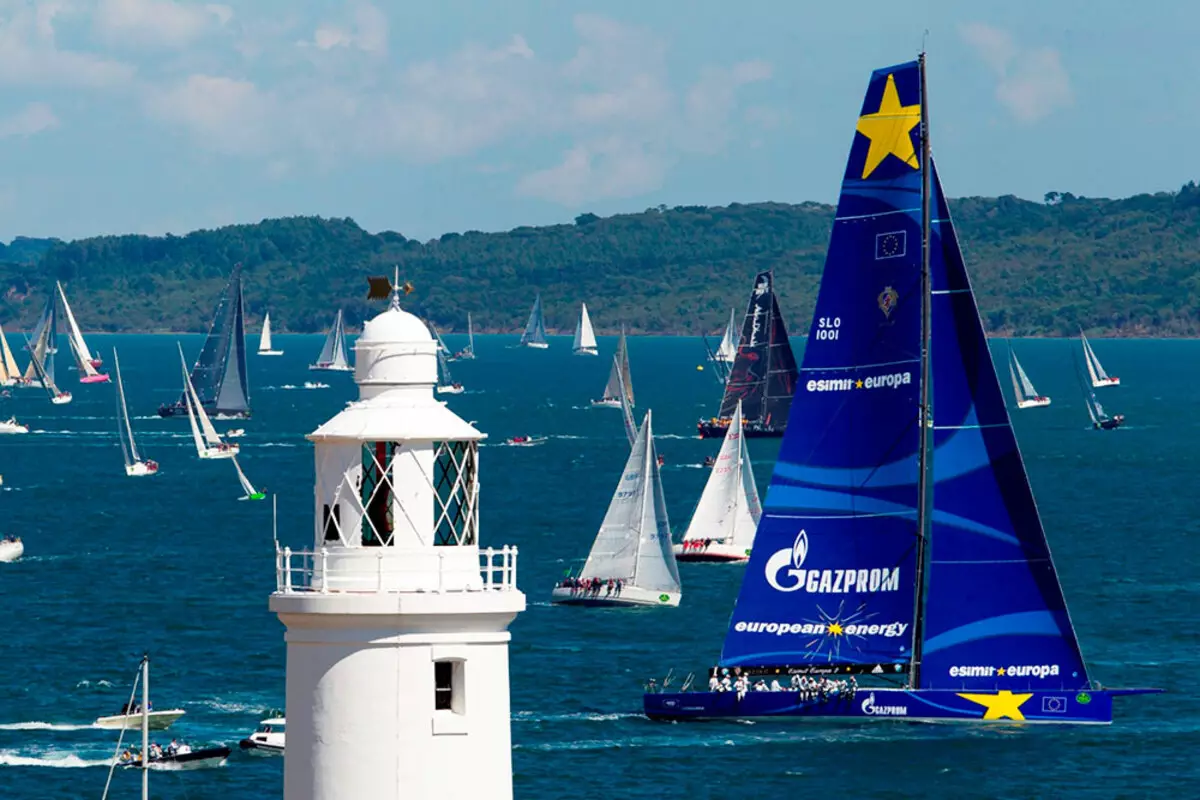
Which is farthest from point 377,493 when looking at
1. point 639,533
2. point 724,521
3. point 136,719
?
point 724,521

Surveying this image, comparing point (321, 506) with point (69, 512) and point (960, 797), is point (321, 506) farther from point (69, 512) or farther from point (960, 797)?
point (69, 512)

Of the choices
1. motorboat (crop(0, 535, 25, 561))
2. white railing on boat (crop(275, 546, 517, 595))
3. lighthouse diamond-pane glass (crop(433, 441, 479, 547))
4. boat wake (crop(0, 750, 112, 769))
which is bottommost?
white railing on boat (crop(275, 546, 517, 595))

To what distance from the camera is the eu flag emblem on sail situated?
66500 mm

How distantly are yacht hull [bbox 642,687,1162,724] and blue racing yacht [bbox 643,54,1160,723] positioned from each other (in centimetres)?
8

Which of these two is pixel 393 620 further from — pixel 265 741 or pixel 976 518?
pixel 265 741

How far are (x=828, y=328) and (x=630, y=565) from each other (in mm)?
43051

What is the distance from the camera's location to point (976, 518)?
67.7 metres

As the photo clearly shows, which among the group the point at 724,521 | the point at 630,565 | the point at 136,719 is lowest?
the point at 136,719

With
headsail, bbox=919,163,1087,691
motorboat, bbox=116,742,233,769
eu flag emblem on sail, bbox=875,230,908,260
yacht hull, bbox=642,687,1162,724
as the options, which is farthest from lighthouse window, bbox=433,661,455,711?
motorboat, bbox=116,742,233,769

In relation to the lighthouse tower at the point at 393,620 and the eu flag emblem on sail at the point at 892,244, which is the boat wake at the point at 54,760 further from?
the lighthouse tower at the point at 393,620

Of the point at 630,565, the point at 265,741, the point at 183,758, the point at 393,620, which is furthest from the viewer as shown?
the point at 630,565

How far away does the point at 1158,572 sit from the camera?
12888 cm

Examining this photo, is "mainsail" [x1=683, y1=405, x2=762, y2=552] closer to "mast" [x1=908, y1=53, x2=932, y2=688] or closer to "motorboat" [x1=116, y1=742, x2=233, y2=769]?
"motorboat" [x1=116, y1=742, x2=233, y2=769]

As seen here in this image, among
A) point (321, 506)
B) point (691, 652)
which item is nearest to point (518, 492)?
point (691, 652)
